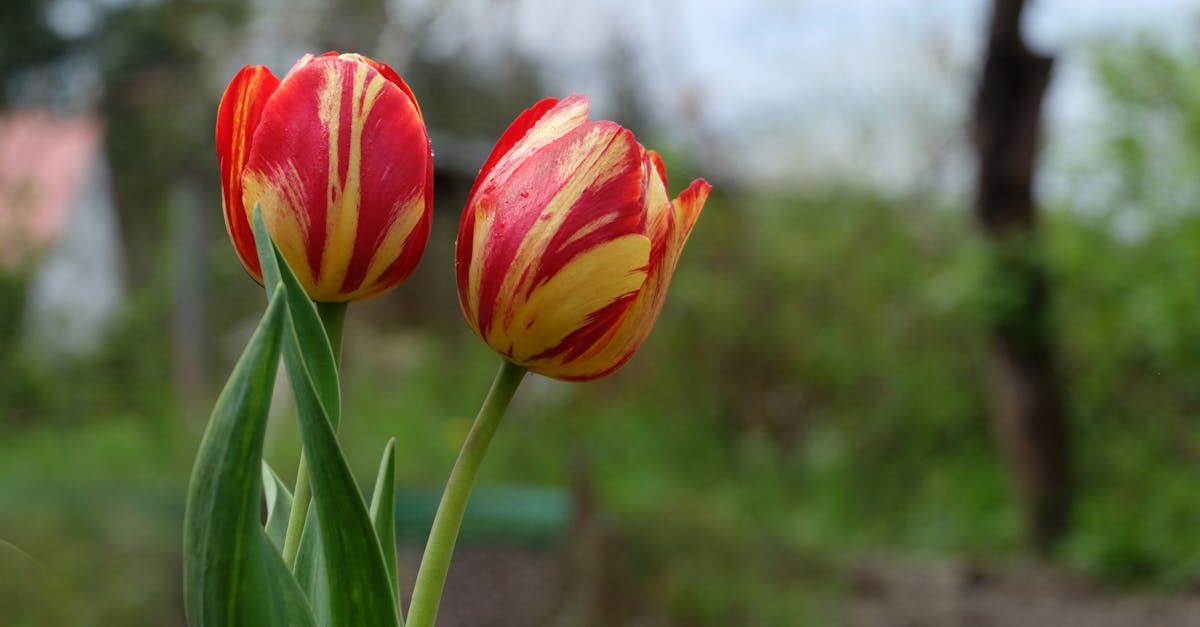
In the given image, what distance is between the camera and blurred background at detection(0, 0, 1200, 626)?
343 cm

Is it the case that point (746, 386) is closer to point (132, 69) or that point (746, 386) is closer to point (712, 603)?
point (712, 603)

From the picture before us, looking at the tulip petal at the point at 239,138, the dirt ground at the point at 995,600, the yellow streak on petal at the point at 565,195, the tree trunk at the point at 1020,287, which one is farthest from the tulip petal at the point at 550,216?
the tree trunk at the point at 1020,287

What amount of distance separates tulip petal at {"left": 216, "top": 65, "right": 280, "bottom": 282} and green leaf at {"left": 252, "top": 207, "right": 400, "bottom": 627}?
40mm

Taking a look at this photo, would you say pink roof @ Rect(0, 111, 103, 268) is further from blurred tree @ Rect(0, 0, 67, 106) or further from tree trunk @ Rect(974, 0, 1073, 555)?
tree trunk @ Rect(974, 0, 1073, 555)

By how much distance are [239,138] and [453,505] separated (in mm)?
170

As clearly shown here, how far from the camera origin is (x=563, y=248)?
440mm

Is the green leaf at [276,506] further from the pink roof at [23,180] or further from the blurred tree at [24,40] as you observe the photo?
the blurred tree at [24,40]

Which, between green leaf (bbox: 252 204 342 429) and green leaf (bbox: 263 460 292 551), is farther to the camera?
green leaf (bbox: 263 460 292 551)

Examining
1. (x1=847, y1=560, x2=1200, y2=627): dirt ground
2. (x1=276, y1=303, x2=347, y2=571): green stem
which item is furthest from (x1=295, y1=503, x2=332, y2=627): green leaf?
(x1=847, y1=560, x2=1200, y2=627): dirt ground

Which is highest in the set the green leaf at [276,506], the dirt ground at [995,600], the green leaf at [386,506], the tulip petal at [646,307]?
the tulip petal at [646,307]

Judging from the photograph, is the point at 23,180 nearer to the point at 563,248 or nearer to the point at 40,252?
the point at 40,252

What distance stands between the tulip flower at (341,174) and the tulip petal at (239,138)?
0.01 meters

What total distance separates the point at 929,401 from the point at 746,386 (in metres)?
1.09

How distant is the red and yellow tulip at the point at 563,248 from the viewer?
1.44 feet
